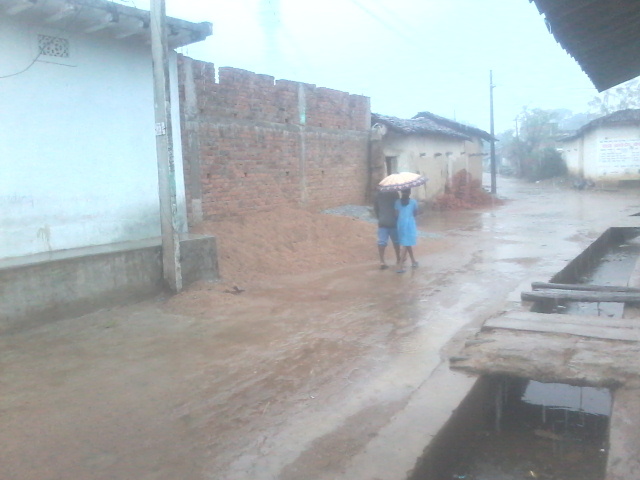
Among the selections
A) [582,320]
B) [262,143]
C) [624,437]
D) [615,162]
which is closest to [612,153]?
[615,162]

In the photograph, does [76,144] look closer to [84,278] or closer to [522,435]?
[84,278]

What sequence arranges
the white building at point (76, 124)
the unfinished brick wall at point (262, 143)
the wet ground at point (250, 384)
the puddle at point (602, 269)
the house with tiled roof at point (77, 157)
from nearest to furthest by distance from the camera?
the wet ground at point (250, 384)
the house with tiled roof at point (77, 157)
the white building at point (76, 124)
the puddle at point (602, 269)
the unfinished brick wall at point (262, 143)

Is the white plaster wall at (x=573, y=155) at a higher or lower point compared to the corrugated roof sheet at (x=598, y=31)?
higher

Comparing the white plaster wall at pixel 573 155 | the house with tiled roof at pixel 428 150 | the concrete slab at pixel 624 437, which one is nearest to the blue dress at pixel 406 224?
the concrete slab at pixel 624 437

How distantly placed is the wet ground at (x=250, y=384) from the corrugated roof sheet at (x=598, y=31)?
2.70m

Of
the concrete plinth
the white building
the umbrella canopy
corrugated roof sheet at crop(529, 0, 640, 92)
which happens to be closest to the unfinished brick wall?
the white building

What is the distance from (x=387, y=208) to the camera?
9.85m

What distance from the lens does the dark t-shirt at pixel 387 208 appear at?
980cm

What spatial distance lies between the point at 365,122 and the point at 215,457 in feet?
47.5

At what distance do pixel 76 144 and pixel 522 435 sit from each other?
598cm

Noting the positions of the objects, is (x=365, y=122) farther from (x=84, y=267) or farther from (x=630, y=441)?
(x=630, y=441)

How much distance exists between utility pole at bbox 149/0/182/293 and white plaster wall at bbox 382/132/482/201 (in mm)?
11074

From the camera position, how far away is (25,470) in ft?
11.0

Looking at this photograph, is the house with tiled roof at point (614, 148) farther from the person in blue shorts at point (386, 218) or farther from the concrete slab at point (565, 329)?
the concrete slab at point (565, 329)
